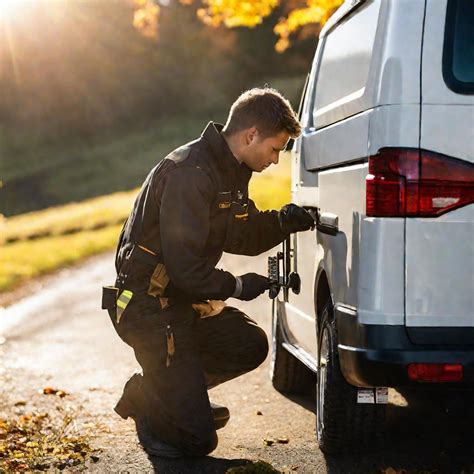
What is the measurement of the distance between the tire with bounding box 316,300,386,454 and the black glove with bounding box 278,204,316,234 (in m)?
0.62

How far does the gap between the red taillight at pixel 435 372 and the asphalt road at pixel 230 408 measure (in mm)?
833

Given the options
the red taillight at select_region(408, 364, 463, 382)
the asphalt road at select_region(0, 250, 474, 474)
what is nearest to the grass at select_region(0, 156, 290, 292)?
the asphalt road at select_region(0, 250, 474, 474)

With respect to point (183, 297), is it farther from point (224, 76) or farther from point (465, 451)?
point (224, 76)

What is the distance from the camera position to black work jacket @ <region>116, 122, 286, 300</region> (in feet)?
17.5

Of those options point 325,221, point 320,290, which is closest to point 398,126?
point 325,221

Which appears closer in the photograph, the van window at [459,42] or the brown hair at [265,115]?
the van window at [459,42]

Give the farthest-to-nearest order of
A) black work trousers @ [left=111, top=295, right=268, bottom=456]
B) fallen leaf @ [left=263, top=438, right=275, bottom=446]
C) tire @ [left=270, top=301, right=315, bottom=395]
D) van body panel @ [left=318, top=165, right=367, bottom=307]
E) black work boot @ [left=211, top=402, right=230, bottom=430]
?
1. tire @ [left=270, top=301, right=315, bottom=395]
2. black work boot @ [left=211, top=402, right=230, bottom=430]
3. fallen leaf @ [left=263, top=438, right=275, bottom=446]
4. black work trousers @ [left=111, top=295, right=268, bottom=456]
5. van body panel @ [left=318, top=165, right=367, bottom=307]

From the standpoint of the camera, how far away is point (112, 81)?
57.4m

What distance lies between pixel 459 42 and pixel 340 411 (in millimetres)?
1761

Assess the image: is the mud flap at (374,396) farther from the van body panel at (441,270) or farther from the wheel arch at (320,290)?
the van body panel at (441,270)

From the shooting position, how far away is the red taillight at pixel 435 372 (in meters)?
4.18

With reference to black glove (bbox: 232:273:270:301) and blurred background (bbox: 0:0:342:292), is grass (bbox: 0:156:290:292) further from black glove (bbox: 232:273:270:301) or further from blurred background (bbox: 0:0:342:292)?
blurred background (bbox: 0:0:342:292)

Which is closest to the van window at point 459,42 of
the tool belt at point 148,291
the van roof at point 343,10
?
the van roof at point 343,10

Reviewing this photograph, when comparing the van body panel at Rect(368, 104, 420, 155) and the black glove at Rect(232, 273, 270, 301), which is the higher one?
the van body panel at Rect(368, 104, 420, 155)
